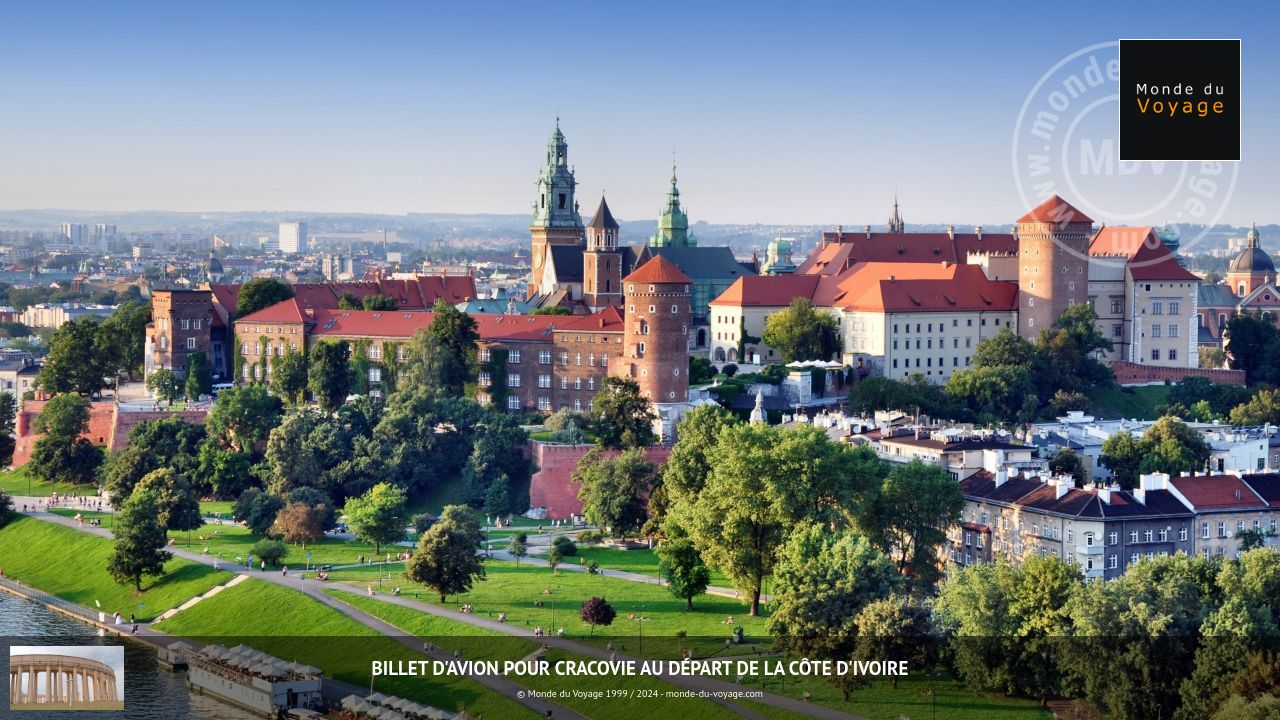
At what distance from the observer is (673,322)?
82.9 metres

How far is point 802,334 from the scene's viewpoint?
9238 centimetres

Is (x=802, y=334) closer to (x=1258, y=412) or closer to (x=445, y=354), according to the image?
(x=445, y=354)

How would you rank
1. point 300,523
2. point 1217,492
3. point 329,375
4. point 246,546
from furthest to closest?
point 329,375
point 246,546
point 300,523
point 1217,492

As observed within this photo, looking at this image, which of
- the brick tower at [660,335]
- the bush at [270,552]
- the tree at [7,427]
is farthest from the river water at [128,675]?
the brick tower at [660,335]

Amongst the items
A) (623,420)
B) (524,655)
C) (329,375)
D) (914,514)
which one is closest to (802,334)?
(623,420)

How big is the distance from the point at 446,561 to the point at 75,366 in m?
39.7

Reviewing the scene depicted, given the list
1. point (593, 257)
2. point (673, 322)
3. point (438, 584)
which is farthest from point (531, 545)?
point (593, 257)

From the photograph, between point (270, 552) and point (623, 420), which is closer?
point (270, 552)

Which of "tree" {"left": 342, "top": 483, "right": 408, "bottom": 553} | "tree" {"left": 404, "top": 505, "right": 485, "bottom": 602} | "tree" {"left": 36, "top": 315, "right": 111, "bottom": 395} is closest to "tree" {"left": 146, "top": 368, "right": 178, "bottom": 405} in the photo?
"tree" {"left": 36, "top": 315, "right": 111, "bottom": 395}

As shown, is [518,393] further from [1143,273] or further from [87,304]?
[87,304]

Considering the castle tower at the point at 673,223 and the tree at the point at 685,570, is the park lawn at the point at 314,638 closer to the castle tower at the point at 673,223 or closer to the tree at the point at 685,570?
the tree at the point at 685,570

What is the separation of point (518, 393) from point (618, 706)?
126ft

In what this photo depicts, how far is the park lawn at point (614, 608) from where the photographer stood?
2173 inches

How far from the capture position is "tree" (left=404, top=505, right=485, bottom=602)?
199 ft
